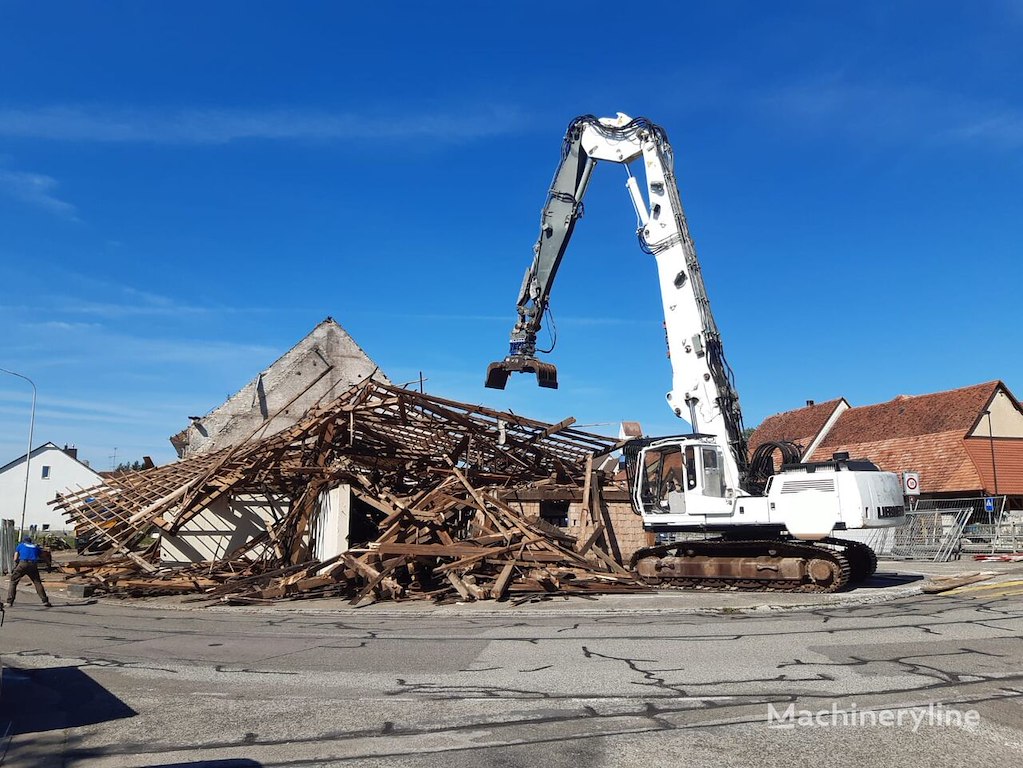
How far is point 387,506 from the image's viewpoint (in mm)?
19219

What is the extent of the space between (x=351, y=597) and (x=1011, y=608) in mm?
12309

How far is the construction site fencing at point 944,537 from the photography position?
25734mm

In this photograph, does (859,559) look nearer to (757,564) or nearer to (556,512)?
(757,564)

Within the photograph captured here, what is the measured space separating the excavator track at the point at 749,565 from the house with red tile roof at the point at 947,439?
15.8m

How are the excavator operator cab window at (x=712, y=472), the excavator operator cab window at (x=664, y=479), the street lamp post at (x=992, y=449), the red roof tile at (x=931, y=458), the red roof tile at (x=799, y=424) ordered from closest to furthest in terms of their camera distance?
the excavator operator cab window at (x=712, y=472) < the excavator operator cab window at (x=664, y=479) < the street lamp post at (x=992, y=449) < the red roof tile at (x=931, y=458) < the red roof tile at (x=799, y=424)

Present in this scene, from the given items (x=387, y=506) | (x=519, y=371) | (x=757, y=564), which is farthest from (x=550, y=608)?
(x=387, y=506)

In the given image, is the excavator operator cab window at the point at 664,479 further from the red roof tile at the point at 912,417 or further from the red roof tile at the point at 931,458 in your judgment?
the red roof tile at the point at 912,417

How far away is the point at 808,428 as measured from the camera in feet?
157

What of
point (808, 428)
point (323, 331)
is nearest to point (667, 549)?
point (323, 331)

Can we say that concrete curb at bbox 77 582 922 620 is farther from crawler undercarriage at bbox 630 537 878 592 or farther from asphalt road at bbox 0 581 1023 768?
asphalt road at bbox 0 581 1023 768

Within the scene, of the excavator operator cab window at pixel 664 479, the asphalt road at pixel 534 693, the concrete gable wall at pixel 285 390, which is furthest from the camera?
the concrete gable wall at pixel 285 390

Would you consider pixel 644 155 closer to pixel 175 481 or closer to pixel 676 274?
pixel 676 274

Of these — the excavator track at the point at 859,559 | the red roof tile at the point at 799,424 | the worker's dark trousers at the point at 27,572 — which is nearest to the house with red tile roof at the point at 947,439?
the red roof tile at the point at 799,424

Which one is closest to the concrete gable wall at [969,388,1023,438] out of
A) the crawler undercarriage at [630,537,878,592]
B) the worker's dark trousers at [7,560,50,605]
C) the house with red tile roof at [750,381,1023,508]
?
the house with red tile roof at [750,381,1023,508]
